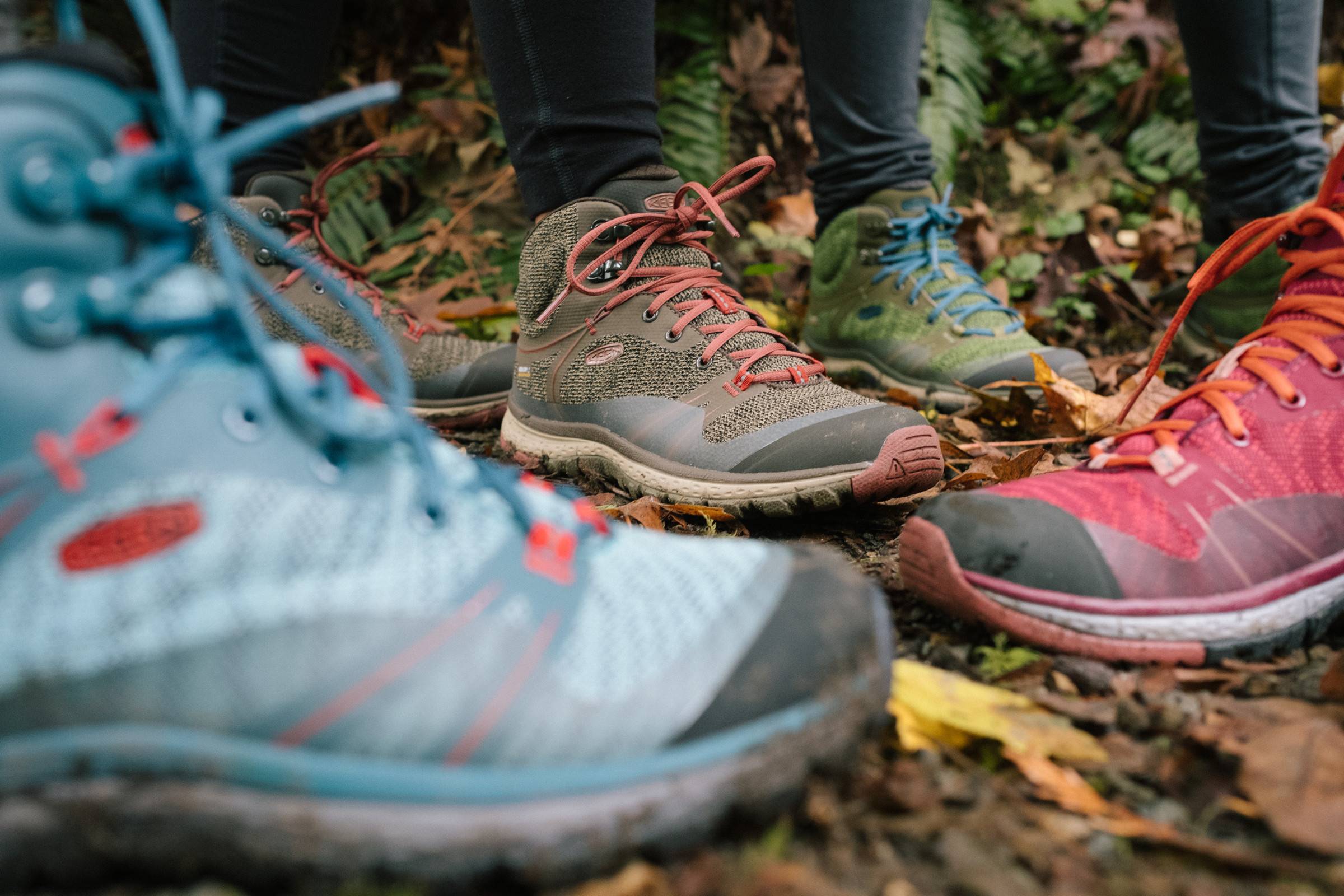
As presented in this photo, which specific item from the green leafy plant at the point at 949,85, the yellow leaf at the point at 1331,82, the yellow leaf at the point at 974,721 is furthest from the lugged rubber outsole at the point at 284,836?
the yellow leaf at the point at 1331,82

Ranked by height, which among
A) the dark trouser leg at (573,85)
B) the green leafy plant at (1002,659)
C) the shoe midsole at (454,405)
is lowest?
the shoe midsole at (454,405)

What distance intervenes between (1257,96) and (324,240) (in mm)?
2560

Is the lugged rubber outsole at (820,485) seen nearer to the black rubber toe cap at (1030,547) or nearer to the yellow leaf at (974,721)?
the black rubber toe cap at (1030,547)

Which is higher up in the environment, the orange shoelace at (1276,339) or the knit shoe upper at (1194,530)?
the orange shoelace at (1276,339)

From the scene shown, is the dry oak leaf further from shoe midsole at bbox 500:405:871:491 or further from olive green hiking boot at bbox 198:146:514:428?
olive green hiking boot at bbox 198:146:514:428

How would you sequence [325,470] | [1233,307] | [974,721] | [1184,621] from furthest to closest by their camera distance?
1. [1233,307]
2. [1184,621]
3. [974,721]
4. [325,470]

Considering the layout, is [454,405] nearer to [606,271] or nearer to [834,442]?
[606,271]

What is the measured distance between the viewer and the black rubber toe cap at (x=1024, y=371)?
7.29 ft

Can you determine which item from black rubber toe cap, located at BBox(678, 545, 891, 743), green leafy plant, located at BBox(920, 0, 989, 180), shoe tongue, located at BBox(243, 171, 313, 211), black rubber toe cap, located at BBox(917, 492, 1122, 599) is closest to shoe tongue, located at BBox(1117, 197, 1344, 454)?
black rubber toe cap, located at BBox(917, 492, 1122, 599)

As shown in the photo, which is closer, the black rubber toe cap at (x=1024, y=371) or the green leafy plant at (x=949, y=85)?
the black rubber toe cap at (x=1024, y=371)

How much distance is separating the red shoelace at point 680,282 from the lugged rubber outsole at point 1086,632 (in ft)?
1.98

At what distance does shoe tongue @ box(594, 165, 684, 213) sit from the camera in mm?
1670

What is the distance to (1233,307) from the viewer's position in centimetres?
250

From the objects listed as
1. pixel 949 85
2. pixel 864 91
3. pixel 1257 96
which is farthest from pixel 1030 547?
pixel 949 85
